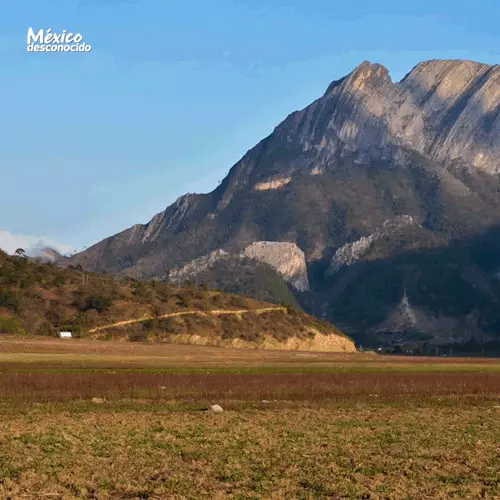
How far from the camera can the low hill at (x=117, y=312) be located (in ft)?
529

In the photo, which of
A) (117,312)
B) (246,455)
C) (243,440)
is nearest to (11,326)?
(117,312)

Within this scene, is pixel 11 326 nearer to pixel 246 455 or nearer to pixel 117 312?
pixel 117 312

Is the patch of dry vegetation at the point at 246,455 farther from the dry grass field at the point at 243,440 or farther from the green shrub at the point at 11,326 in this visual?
the green shrub at the point at 11,326

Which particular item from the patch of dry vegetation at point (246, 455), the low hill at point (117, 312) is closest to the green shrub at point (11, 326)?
the low hill at point (117, 312)

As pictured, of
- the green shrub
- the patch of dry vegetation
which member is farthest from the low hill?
the patch of dry vegetation

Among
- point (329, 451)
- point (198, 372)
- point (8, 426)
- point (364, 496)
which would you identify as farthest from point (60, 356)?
point (364, 496)

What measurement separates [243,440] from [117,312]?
452 ft

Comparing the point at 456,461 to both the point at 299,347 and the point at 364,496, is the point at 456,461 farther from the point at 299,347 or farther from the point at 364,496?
the point at 299,347

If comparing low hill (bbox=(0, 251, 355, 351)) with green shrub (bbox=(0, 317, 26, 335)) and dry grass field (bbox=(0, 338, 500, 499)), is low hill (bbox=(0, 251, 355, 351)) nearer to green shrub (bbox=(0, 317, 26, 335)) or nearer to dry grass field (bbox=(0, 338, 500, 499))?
green shrub (bbox=(0, 317, 26, 335))

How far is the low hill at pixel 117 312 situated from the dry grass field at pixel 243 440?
301 ft

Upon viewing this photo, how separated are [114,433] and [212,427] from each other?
4631 millimetres

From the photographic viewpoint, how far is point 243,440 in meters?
36.2

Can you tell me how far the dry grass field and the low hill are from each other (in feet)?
301

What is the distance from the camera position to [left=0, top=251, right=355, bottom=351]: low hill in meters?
161
